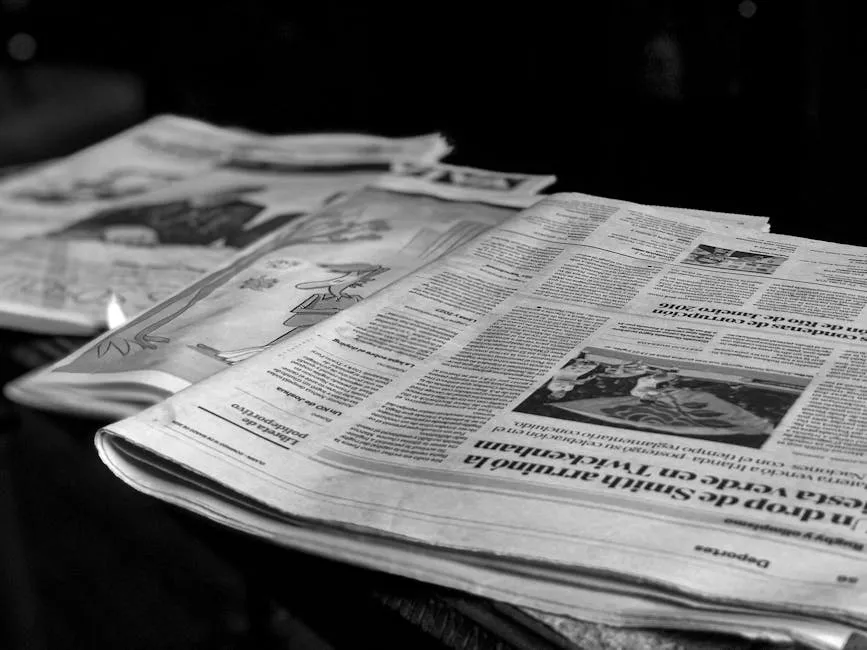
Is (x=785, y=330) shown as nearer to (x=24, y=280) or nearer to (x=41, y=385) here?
(x=41, y=385)

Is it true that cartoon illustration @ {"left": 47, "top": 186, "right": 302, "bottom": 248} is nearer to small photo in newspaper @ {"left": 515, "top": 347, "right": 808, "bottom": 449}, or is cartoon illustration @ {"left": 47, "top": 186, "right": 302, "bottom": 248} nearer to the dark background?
the dark background

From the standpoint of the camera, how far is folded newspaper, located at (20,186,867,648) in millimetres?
291

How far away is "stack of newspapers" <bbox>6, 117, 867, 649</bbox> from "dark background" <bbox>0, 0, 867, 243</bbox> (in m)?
0.11

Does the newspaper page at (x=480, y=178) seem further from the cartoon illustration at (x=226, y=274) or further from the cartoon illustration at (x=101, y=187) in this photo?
the cartoon illustration at (x=101, y=187)

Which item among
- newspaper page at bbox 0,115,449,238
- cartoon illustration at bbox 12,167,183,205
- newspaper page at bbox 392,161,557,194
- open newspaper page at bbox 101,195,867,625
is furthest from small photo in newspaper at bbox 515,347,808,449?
cartoon illustration at bbox 12,167,183,205

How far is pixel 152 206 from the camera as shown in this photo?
785 millimetres

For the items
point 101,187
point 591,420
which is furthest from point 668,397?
point 101,187

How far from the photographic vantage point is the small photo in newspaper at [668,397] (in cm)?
35

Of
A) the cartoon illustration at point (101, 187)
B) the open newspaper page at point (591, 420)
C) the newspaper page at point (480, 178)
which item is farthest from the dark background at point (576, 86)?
the cartoon illustration at point (101, 187)

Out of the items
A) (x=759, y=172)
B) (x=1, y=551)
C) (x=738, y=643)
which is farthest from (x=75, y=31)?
(x=738, y=643)

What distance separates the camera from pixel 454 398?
1.30 feet

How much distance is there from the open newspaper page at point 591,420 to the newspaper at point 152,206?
0.21m

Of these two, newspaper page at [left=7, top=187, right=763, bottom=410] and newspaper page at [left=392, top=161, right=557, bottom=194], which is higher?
newspaper page at [left=392, top=161, right=557, bottom=194]

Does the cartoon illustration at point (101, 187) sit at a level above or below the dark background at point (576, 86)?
below
